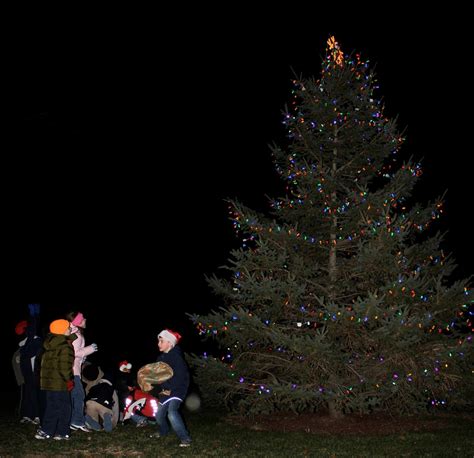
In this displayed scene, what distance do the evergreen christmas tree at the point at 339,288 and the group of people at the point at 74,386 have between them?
77.1 inches

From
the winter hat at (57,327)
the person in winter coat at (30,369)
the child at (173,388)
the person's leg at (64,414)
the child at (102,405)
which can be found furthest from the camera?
the person in winter coat at (30,369)

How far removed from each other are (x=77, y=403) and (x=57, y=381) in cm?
120

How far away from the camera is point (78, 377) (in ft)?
36.4

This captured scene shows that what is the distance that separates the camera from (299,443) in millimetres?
10133

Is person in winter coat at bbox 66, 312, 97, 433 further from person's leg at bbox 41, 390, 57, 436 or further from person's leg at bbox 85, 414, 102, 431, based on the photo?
person's leg at bbox 41, 390, 57, 436

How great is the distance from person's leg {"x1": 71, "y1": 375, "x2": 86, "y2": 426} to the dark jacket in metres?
1.71

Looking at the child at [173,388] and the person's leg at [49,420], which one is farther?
the person's leg at [49,420]

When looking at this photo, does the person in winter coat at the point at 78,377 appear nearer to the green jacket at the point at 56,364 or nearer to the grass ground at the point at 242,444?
the grass ground at the point at 242,444

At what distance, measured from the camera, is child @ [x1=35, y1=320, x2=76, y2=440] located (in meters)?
9.92

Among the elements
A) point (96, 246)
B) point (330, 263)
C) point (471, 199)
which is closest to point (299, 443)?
point (330, 263)

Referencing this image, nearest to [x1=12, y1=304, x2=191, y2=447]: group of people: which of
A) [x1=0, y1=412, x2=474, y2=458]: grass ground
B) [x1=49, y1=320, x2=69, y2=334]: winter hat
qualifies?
[x1=49, y1=320, x2=69, y2=334]: winter hat

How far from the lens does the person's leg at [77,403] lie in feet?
35.8

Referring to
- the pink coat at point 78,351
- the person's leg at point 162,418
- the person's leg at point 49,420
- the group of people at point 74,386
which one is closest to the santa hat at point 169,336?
the group of people at point 74,386

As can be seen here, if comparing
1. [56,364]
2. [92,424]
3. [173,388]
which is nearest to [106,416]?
[92,424]
